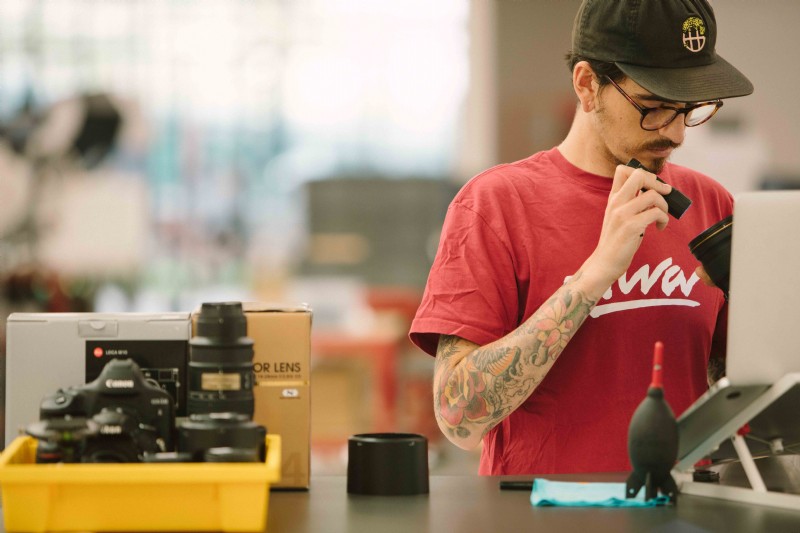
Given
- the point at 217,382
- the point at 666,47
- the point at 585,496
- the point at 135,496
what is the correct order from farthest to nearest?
the point at 666,47 < the point at 585,496 < the point at 217,382 < the point at 135,496

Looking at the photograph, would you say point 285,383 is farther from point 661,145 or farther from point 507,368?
point 661,145

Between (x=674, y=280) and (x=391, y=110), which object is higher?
(x=391, y=110)

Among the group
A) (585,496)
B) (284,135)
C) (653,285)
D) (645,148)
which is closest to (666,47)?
(645,148)

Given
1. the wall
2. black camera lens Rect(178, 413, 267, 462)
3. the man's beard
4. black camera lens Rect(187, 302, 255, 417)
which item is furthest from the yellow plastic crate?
the wall

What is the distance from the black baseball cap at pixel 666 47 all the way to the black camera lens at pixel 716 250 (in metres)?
0.25

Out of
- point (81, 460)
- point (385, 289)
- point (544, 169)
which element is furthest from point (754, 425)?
point (385, 289)

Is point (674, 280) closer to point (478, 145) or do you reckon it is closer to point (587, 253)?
point (587, 253)

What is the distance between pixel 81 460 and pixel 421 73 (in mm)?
4763

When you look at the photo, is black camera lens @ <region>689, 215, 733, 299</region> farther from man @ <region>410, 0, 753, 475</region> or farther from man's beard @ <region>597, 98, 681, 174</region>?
man's beard @ <region>597, 98, 681, 174</region>

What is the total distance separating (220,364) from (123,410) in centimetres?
12

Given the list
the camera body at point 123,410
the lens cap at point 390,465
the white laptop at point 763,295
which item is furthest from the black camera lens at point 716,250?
the camera body at point 123,410

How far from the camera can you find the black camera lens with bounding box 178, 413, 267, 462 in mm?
1072

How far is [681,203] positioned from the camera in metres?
1.48

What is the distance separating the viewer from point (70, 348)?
1339mm
